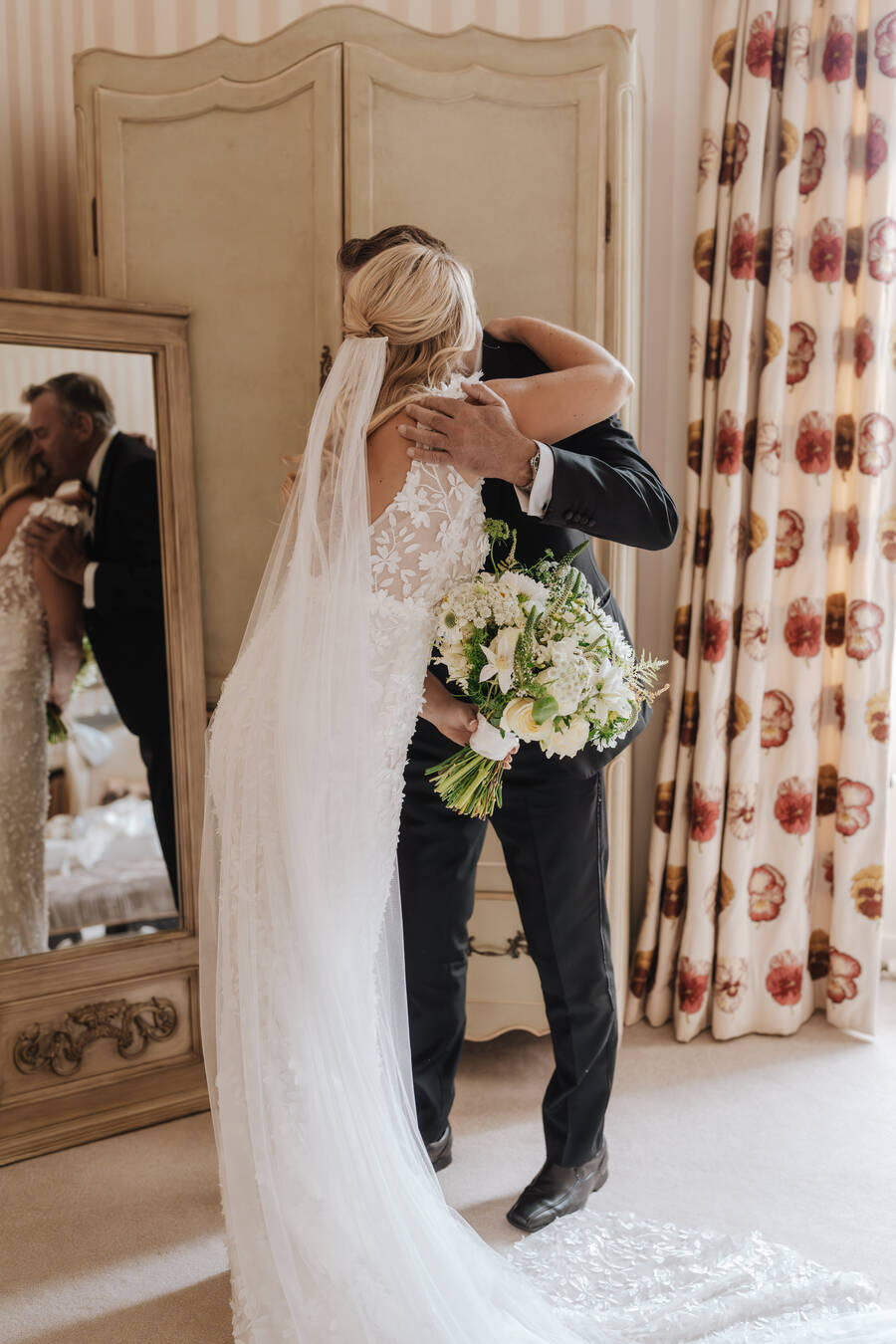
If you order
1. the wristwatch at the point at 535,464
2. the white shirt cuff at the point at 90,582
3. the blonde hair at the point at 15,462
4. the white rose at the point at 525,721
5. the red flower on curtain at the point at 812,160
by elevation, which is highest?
the red flower on curtain at the point at 812,160

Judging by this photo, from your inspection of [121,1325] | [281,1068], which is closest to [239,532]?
[281,1068]

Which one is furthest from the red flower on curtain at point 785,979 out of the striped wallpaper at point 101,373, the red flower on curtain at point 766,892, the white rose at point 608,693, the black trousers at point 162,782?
the striped wallpaper at point 101,373

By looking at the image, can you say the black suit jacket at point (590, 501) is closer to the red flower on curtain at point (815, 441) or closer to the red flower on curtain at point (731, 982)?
the red flower on curtain at point (815, 441)

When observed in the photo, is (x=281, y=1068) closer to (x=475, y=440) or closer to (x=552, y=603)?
(x=552, y=603)

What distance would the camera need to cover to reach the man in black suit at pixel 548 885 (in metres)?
1.76

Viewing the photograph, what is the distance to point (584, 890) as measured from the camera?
6.29 ft

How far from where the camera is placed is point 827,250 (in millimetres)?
2525

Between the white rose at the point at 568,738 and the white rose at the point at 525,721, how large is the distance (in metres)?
0.01

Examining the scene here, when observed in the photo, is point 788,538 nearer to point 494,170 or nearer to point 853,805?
point 853,805

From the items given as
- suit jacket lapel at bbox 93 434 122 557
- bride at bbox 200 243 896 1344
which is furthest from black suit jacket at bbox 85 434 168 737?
bride at bbox 200 243 896 1344

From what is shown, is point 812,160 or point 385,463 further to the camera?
point 812,160

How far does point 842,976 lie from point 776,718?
72 centimetres

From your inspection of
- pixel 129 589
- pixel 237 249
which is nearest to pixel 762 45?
pixel 237 249

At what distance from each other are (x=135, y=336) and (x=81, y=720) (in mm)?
873
